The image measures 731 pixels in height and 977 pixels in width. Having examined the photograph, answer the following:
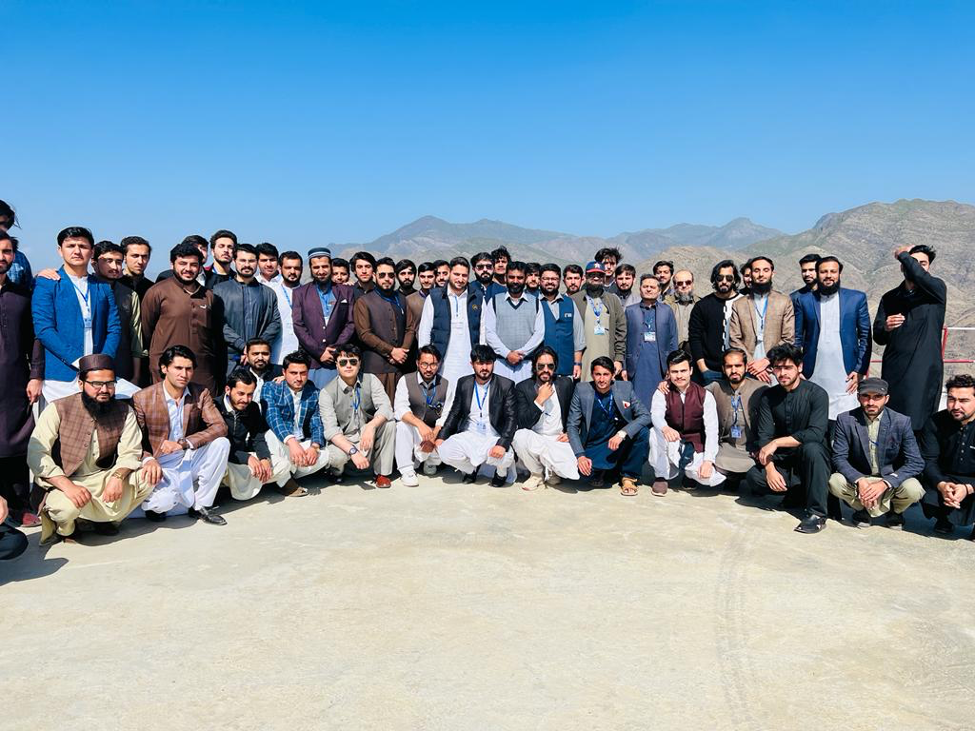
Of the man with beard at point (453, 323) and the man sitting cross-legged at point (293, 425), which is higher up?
the man with beard at point (453, 323)

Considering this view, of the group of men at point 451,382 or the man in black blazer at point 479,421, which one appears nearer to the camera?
the group of men at point 451,382

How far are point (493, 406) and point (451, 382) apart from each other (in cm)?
67

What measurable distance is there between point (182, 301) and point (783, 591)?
4.61 m

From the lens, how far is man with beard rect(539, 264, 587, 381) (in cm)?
645

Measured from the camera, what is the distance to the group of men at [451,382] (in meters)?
4.57

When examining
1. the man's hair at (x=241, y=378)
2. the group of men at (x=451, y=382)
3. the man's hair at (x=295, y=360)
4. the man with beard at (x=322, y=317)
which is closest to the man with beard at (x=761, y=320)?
the group of men at (x=451, y=382)

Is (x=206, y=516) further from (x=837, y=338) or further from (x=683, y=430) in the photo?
(x=837, y=338)

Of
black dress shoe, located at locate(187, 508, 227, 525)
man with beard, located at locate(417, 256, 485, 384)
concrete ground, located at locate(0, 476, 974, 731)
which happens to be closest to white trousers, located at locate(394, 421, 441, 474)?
man with beard, located at locate(417, 256, 485, 384)

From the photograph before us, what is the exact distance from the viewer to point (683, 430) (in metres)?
5.60

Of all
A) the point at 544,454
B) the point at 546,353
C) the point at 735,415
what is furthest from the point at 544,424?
the point at 735,415

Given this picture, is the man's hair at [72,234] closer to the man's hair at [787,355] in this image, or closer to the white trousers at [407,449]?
the white trousers at [407,449]

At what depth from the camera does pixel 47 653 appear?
296 cm

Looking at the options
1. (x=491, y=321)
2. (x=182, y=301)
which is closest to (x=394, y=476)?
(x=491, y=321)

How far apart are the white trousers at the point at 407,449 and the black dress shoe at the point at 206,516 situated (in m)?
1.54
